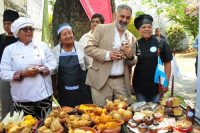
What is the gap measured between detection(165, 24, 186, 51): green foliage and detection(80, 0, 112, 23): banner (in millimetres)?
12264

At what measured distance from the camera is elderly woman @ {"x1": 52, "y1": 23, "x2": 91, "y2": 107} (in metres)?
3.39

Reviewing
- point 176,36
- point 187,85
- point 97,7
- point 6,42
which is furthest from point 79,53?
point 176,36

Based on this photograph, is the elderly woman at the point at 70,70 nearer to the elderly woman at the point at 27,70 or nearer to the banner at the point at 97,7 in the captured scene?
the elderly woman at the point at 27,70

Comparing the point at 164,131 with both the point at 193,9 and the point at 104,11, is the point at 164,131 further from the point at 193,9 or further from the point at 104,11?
the point at 193,9

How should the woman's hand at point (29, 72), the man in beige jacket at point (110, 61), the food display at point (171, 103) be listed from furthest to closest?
the man in beige jacket at point (110, 61) → the woman's hand at point (29, 72) → the food display at point (171, 103)

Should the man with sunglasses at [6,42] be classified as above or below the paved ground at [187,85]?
above

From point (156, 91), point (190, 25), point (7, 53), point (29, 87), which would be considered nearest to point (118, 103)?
point (156, 91)

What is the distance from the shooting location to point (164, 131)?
90.0 inches

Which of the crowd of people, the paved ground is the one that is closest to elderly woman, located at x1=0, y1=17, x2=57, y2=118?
the crowd of people

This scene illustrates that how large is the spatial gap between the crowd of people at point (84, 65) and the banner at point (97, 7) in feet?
6.09

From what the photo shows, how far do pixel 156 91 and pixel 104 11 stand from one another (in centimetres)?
242

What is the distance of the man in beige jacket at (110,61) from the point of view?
309 cm

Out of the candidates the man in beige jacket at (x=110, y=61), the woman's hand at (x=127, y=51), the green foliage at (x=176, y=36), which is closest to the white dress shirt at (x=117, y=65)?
the man in beige jacket at (x=110, y=61)

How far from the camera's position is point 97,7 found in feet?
17.1
